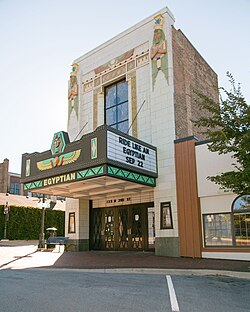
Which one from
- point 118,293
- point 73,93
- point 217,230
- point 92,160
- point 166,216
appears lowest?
point 118,293

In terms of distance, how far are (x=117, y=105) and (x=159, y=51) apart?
13.3ft

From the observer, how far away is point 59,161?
16031 mm

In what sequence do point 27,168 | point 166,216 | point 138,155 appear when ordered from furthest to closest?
point 27,168
point 166,216
point 138,155

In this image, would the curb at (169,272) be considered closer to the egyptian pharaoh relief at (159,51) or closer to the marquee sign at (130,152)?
the marquee sign at (130,152)

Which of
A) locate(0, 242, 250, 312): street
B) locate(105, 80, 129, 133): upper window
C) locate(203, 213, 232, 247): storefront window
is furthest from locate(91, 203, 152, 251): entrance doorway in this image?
locate(0, 242, 250, 312): street

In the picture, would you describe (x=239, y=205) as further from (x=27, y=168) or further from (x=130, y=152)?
(x=27, y=168)

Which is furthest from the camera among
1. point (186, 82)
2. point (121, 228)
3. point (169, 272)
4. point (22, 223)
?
point (22, 223)

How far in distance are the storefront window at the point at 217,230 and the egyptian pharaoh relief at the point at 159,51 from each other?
292 inches

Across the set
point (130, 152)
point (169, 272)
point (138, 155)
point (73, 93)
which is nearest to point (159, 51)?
point (138, 155)

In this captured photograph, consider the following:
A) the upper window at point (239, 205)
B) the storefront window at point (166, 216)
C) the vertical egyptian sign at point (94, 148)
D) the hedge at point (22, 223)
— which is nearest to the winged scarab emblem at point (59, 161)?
the vertical egyptian sign at point (94, 148)

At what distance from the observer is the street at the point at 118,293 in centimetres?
643

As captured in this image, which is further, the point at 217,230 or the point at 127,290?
the point at 217,230

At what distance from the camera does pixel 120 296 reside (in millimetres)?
7340

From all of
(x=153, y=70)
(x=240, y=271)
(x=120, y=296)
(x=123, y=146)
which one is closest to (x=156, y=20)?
(x=153, y=70)
